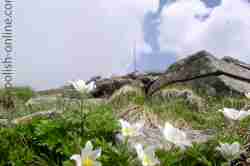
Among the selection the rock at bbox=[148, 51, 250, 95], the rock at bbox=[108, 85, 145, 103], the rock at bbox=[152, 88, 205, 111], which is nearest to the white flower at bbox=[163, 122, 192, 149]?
the rock at bbox=[152, 88, 205, 111]

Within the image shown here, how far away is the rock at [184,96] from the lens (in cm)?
984

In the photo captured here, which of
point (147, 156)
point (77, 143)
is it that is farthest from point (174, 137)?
point (77, 143)

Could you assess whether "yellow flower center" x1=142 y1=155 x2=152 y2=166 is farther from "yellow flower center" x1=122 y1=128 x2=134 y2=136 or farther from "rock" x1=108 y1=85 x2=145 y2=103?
"rock" x1=108 y1=85 x2=145 y2=103

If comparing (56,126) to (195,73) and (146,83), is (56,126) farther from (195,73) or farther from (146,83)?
(146,83)

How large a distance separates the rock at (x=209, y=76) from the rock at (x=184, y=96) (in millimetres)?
742

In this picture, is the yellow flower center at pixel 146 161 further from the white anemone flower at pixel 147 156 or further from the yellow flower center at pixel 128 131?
the yellow flower center at pixel 128 131

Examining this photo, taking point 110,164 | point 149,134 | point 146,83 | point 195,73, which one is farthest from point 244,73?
point 110,164

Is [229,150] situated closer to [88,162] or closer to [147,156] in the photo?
[147,156]

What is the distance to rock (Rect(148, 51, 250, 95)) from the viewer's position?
456 inches

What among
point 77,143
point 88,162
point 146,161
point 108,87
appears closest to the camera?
point 88,162

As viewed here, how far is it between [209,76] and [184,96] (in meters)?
1.64

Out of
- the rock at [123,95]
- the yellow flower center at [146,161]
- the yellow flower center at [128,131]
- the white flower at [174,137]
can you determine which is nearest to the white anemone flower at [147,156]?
the yellow flower center at [146,161]

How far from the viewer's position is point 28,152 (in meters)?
3.88

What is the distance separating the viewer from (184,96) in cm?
1093
